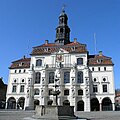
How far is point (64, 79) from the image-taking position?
4716 centimetres

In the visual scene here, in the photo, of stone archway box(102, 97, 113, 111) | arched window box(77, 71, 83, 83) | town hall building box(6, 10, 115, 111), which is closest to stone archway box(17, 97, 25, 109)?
town hall building box(6, 10, 115, 111)

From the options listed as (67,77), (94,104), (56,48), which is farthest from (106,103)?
(56,48)

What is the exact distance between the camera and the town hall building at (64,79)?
4494cm

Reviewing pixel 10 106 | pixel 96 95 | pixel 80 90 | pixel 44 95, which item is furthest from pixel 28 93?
pixel 96 95

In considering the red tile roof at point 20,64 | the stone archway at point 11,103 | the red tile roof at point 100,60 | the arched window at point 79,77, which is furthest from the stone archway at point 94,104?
the stone archway at point 11,103

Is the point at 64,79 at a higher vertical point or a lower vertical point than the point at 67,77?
lower

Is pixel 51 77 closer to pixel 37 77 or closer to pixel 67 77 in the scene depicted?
pixel 37 77

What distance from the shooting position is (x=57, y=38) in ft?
179

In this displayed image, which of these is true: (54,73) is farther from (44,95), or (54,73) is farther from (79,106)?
(79,106)

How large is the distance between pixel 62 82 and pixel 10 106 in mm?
16655

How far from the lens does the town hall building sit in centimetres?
4494

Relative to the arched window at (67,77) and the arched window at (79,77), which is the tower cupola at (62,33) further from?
the arched window at (79,77)

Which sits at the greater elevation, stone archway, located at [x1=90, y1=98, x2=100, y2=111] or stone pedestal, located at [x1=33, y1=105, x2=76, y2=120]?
stone pedestal, located at [x1=33, y1=105, x2=76, y2=120]

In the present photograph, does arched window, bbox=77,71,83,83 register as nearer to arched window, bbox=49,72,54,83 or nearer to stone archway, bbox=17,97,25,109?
arched window, bbox=49,72,54,83
